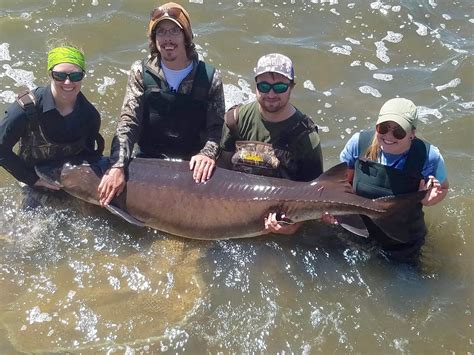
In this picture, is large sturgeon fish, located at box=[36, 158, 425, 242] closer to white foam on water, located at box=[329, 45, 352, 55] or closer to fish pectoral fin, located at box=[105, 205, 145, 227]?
fish pectoral fin, located at box=[105, 205, 145, 227]

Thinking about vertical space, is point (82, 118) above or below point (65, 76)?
below

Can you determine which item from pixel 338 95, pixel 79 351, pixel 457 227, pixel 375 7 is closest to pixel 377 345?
pixel 457 227

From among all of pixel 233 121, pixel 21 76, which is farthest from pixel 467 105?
pixel 21 76

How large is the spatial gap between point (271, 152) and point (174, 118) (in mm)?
1359

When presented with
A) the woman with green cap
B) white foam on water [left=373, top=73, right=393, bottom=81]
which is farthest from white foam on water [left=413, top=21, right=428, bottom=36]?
the woman with green cap

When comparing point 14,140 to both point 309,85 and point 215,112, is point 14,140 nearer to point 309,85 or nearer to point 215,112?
point 215,112

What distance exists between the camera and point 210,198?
17.1 feet

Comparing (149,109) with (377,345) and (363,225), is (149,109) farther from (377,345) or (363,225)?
(377,345)

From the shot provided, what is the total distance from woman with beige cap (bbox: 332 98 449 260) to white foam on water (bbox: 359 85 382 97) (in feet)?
11.1

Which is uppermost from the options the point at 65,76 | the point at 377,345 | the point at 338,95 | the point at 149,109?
the point at 65,76

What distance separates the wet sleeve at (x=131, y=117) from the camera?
5.51 meters

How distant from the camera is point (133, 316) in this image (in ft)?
14.9

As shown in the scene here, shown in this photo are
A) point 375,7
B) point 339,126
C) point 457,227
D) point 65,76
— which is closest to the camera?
point 65,76

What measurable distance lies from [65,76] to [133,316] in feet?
7.44
